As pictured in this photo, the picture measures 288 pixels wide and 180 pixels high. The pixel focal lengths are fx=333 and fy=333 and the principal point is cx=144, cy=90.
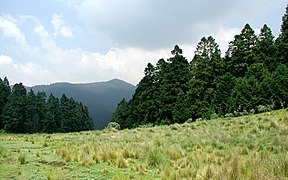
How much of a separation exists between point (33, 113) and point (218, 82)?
47047mm

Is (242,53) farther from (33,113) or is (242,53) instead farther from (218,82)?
(33,113)

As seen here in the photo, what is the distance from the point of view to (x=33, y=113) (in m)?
76.9

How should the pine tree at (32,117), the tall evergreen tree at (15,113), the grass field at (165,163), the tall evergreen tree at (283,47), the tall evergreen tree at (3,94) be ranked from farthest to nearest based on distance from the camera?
the pine tree at (32,117) < the tall evergreen tree at (3,94) < the tall evergreen tree at (15,113) < the tall evergreen tree at (283,47) < the grass field at (165,163)

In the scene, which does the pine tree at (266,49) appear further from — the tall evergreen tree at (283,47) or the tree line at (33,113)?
the tree line at (33,113)

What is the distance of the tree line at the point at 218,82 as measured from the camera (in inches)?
1494

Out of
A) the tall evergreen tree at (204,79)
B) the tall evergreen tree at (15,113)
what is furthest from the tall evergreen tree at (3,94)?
the tall evergreen tree at (204,79)

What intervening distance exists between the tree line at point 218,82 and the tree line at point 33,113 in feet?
81.3

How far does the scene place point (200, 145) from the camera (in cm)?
1447

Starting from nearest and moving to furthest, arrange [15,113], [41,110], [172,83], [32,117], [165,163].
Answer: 1. [165,163]
2. [172,83]
3. [15,113]
4. [32,117]
5. [41,110]

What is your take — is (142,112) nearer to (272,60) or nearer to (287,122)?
(272,60)

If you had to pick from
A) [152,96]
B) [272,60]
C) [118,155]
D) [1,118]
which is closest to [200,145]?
[118,155]

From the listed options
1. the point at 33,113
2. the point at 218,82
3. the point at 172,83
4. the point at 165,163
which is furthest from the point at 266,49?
the point at 33,113

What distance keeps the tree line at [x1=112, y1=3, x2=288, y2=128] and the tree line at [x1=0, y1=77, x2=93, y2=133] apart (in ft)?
81.3

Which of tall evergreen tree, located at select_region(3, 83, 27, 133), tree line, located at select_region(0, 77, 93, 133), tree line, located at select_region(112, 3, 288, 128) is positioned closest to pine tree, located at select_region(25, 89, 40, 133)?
tree line, located at select_region(0, 77, 93, 133)
